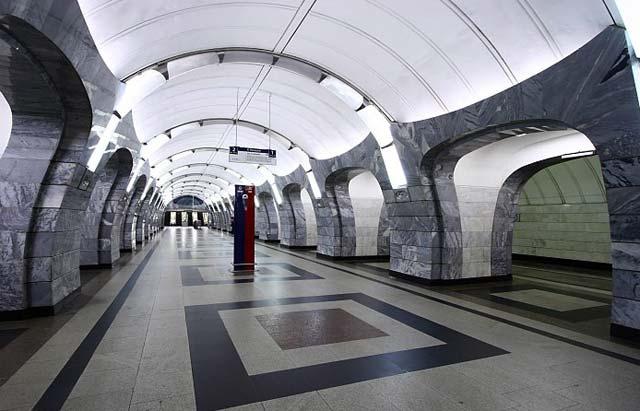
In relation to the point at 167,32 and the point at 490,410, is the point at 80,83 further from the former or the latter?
the point at 490,410

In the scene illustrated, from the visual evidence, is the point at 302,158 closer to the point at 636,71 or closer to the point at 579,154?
the point at 579,154

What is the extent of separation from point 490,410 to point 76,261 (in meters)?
7.73

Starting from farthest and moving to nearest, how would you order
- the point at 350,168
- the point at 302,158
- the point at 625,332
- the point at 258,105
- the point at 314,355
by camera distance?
the point at 302,158 < the point at 258,105 < the point at 350,168 < the point at 625,332 < the point at 314,355

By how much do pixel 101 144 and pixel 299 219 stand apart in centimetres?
1340

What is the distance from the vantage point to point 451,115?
24.1 feet

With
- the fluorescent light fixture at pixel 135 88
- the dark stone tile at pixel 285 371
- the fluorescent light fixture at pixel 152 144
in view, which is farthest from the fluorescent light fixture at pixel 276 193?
the dark stone tile at pixel 285 371

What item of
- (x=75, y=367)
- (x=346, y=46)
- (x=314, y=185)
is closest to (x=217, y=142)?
(x=314, y=185)

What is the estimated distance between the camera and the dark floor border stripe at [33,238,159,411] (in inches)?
120

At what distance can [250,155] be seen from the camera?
1159 centimetres

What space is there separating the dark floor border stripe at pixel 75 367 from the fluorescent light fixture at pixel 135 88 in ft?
12.5

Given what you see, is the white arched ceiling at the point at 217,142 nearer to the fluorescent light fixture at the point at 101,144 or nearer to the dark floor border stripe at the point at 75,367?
the fluorescent light fixture at the point at 101,144

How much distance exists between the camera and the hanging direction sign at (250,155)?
11.3m

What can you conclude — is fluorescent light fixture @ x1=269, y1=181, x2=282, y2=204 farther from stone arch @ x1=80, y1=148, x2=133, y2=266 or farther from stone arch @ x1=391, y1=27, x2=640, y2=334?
stone arch @ x1=391, y1=27, x2=640, y2=334

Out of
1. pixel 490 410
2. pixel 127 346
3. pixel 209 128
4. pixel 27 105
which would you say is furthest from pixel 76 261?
pixel 209 128
